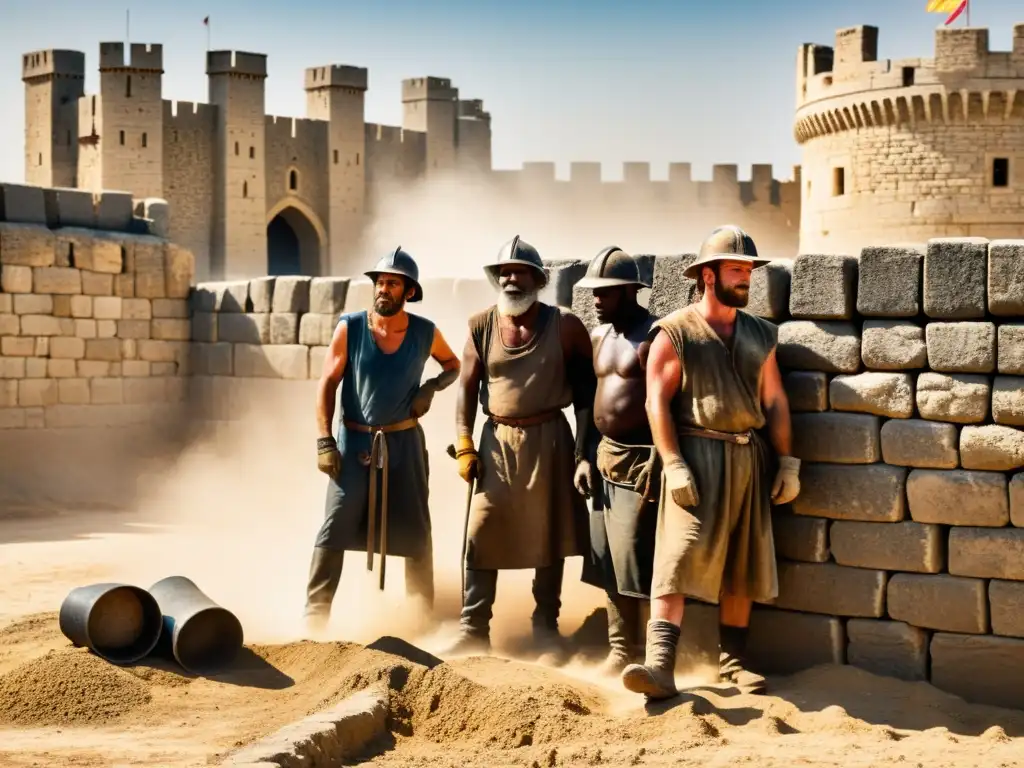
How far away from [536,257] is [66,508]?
23.7 ft

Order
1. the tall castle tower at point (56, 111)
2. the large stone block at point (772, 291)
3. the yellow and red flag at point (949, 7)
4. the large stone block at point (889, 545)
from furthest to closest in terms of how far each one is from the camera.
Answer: the tall castle tower at point (56, 111) < the yellow and red flag at point (949, 7) < the large stone block at point (772, 291) < the large stone block at point (889, 545)

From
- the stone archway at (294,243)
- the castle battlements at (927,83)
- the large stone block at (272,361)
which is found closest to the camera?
the large stone block at (272,361)

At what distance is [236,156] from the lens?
131ft

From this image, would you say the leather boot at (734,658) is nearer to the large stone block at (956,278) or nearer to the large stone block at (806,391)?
the large stone block at (806,391)

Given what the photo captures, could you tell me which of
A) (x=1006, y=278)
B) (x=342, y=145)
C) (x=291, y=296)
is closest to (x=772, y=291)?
(x=1006, y=278)

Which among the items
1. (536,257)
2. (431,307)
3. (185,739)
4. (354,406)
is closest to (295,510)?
(431,307)

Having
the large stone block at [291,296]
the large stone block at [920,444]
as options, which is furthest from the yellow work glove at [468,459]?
the large stone block at [291,296]

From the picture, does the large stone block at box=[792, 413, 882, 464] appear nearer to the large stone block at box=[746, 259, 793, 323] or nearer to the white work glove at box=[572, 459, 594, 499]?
the large stone block at box=[746, 259, 793, 323]

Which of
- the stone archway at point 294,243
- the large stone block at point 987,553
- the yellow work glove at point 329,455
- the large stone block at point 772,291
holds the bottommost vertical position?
the large stone block at point 987,553

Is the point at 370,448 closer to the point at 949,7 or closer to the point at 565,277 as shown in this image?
the point at 565,277

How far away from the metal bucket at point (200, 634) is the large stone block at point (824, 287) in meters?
2.81

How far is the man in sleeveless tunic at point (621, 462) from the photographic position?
646cm

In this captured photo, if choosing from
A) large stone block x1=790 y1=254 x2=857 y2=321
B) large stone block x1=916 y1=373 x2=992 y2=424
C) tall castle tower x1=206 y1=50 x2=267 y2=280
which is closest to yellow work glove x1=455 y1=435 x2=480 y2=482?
large stone block x1=790 y1=254 x2=857 y2=321

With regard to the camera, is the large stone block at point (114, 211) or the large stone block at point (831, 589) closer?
the large stone block at point (831, 589)
